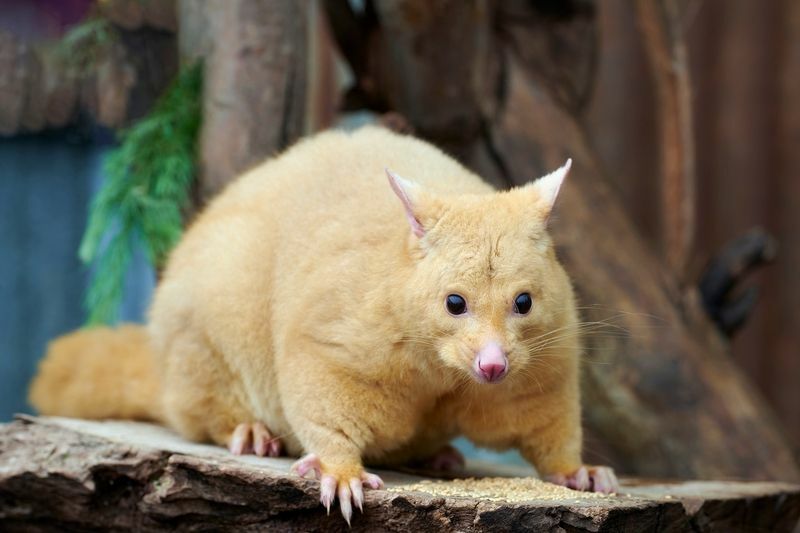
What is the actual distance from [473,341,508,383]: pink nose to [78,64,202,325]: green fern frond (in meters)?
2.84

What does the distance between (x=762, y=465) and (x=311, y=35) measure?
12.3ft

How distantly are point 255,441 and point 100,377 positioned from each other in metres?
1.17

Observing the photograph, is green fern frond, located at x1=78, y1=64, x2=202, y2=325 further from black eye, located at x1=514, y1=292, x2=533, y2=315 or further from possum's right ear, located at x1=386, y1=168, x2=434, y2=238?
black eye, located at x1=514, y1=292, x2=533, y2=315

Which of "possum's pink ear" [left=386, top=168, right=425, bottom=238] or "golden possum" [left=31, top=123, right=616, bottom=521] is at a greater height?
"possum's pink ear" [left=386, top=168, right=425, bottom=238]

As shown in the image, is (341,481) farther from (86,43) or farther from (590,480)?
(86,43)

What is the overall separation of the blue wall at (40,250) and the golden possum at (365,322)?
1222 mm

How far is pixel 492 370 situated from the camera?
373 cm

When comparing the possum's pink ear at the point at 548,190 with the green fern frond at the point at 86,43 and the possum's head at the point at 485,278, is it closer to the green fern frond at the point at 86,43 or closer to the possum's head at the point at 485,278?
the possum's head at the point at 485,278

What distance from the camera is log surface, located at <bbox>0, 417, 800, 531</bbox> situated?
377cm

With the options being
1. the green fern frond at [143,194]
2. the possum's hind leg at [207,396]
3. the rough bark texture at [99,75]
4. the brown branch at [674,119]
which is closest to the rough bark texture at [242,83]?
the green fern frond at [143,194]

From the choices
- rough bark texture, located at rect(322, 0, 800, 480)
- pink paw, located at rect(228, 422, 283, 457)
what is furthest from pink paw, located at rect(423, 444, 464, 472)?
rough bark texture, located at rect(322, 0, 800, 480)

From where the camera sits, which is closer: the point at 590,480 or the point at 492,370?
the point at 492,370

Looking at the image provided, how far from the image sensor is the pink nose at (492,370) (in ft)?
12.2

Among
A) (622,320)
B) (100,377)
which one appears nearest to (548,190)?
(100,377)
